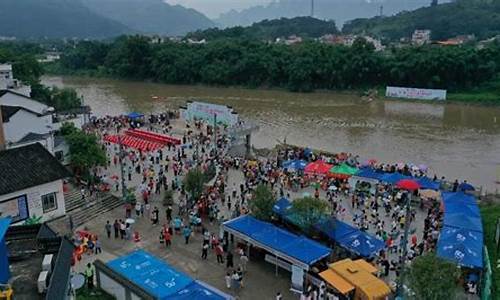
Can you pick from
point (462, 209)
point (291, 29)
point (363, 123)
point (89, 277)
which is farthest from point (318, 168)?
point (291, 29)

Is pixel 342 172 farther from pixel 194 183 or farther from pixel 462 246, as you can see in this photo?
pixel 462 246

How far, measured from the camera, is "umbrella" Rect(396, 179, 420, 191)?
2159 cm

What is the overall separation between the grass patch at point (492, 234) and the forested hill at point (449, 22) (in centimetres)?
11003

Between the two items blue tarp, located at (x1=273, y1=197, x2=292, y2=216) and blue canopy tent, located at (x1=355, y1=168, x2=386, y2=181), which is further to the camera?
blue canopy tent, located at (x1=355, y1=168, x2=386, y2=181)

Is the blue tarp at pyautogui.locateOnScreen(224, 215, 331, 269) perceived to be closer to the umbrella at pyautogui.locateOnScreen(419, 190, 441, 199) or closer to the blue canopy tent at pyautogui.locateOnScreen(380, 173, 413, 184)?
the umbrella at pyautogui.locateOnScreen(419, 190, 441, 199)

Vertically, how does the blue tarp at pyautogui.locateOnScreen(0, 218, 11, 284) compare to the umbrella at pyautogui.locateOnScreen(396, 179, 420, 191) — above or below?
above

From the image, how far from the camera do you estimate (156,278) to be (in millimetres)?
13414

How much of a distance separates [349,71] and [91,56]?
154 ft

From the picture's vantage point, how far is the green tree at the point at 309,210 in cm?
1673

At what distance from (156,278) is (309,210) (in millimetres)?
5834

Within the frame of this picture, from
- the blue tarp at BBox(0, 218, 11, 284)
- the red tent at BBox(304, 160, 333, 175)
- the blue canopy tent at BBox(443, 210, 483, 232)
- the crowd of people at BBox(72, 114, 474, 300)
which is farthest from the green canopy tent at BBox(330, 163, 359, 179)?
the blue tarp at BBox(0, 218, 11, 284)

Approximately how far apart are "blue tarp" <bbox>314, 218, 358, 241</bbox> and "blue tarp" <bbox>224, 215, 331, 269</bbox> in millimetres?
982

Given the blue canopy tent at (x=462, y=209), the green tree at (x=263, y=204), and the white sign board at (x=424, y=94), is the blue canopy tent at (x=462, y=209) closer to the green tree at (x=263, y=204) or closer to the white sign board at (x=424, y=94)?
the green tree at (x=263, y=204)

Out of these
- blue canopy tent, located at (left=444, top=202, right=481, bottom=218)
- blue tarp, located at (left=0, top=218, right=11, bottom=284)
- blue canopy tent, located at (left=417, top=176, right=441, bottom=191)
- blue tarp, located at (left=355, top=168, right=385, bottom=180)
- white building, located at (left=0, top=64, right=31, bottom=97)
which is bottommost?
blue canopy tent, located at (left=417, top=176, right=441, bottom=191)
